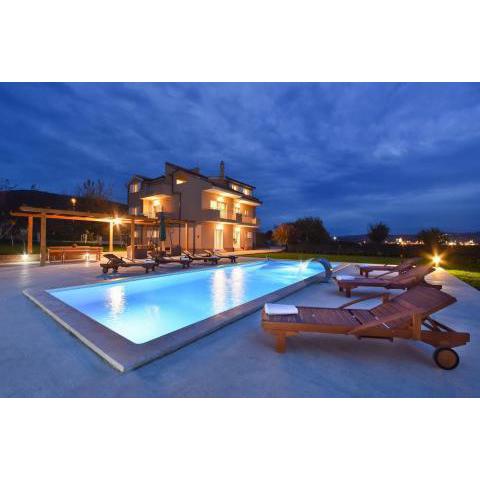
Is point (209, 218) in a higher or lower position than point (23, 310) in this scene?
higher

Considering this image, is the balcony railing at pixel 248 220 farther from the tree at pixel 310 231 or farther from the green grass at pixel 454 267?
the green grass at pixel 454 267

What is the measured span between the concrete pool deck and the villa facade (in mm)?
18336

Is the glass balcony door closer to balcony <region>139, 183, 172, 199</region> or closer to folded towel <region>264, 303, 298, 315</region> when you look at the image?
balcony <region>139, 183, 172, 199</region>

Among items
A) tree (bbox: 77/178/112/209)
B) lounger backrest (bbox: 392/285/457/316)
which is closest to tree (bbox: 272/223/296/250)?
tree (bbox: 77/178/112/209)

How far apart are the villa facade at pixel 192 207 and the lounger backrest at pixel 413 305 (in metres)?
18.8

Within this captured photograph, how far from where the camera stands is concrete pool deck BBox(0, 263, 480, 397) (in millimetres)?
2537

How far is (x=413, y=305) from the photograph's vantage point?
3592mm

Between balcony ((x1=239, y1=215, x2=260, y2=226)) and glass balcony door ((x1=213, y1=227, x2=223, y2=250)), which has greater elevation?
balcony ((x1=239, y1=215, x2=260, y2=226))
